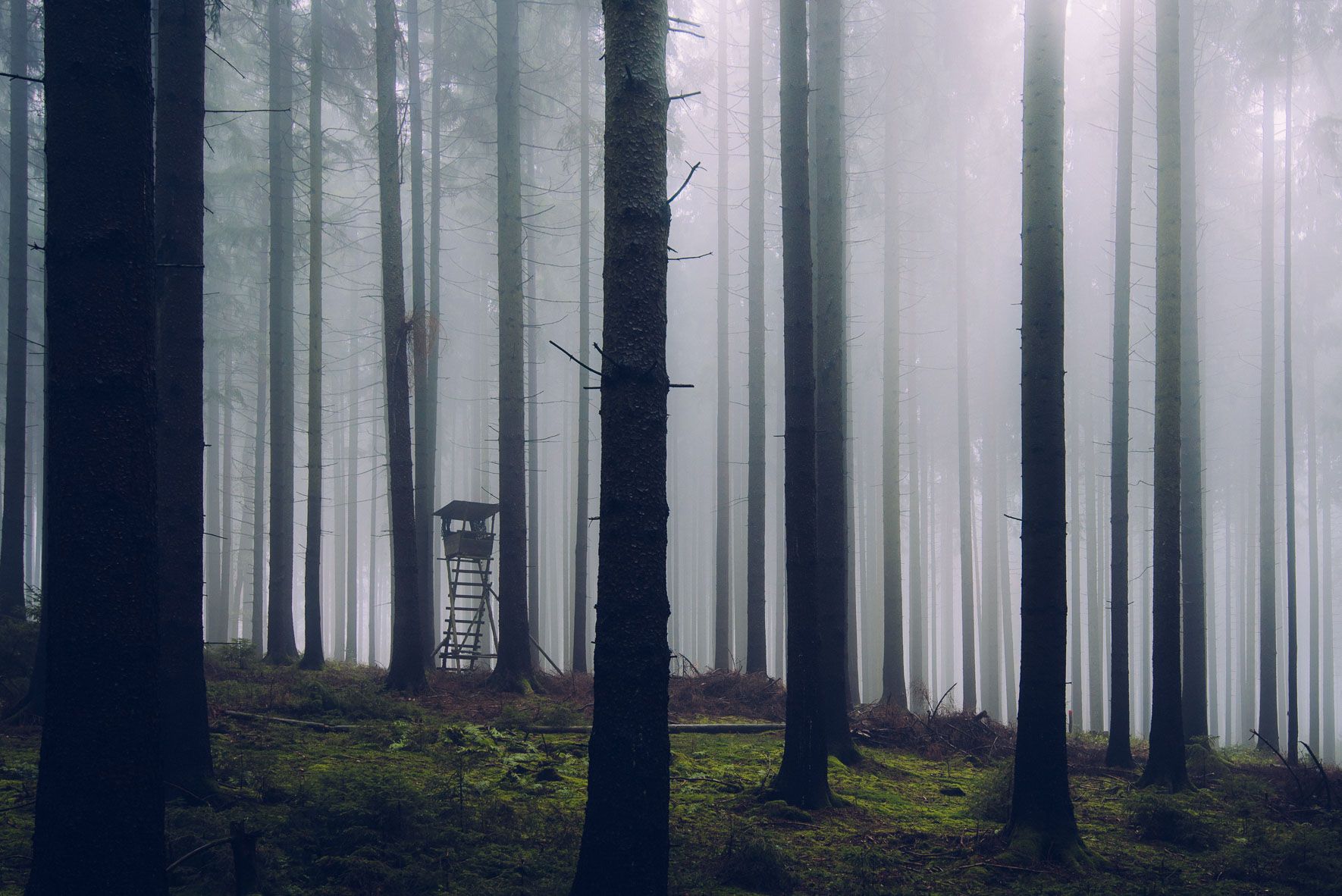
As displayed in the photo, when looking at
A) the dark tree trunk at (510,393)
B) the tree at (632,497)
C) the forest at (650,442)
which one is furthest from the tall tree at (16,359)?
the tree at (632,497)

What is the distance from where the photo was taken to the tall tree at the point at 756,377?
649 inches

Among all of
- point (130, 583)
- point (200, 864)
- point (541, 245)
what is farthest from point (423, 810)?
point (541, 245)

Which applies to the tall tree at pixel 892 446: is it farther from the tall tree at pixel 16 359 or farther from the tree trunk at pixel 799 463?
the tall tree at pixel 16 359

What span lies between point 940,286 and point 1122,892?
86.4 feet

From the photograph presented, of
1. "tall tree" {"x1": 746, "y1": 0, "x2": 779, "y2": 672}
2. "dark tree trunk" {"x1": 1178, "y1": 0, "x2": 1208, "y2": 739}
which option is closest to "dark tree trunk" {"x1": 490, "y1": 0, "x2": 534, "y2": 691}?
"tall tree" {"x1": 746, "y1": 0, "x2": 779, "y2": 672}

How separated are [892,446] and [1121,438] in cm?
566

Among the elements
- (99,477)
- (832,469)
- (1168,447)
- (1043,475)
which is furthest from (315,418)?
(1168,447)

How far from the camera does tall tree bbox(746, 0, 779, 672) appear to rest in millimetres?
16484

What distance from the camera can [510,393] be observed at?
1451 centimetres

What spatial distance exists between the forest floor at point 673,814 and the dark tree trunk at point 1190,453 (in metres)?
1.66

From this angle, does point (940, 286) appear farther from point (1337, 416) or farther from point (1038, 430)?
point (1038, 430)

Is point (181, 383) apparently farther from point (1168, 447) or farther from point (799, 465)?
point (1168, 447)

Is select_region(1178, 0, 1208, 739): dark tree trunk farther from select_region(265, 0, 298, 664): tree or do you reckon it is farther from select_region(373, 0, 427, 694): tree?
select_region(265, 0, 298, 664): tree

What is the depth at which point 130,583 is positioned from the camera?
13.0 feet
